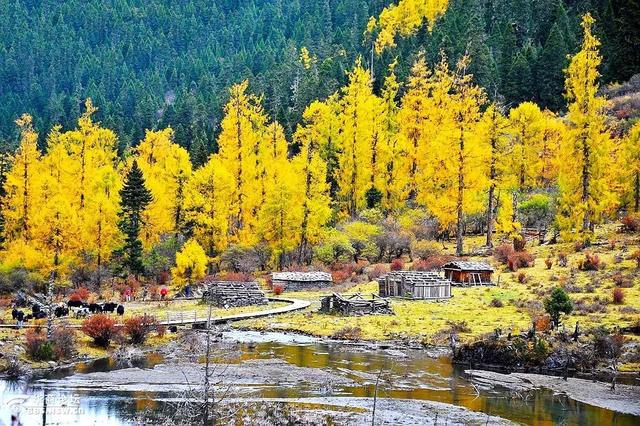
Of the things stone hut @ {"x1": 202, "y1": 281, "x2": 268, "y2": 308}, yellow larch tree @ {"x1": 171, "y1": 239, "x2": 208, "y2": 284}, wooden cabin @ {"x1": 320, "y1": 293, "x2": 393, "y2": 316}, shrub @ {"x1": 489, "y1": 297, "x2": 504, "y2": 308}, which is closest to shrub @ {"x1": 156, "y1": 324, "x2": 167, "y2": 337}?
stone hut @ {"x1": 202, "y1": 281, "x2": 268, "y2": 308}

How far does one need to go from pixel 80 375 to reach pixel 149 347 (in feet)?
24.7

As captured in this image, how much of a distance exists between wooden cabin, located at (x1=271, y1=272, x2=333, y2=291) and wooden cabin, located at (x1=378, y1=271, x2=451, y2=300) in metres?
7.10

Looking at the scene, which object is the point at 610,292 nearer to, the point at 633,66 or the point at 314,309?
the point at 314,309

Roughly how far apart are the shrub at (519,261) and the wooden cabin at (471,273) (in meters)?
2.80

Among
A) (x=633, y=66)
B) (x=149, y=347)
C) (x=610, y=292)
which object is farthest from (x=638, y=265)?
(x=633, y=66)

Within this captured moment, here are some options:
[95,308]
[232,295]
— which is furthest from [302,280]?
[95,308]

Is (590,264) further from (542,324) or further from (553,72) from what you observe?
(553,72)

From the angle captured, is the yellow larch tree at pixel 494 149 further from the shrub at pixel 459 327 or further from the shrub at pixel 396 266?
the shrub at pixel 459 327

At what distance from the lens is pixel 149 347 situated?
4147 cm

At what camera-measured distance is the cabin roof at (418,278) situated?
5406 centimetres

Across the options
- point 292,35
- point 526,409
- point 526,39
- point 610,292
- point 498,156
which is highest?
point 292,35

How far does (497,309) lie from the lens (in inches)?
1898

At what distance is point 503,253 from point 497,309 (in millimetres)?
14906

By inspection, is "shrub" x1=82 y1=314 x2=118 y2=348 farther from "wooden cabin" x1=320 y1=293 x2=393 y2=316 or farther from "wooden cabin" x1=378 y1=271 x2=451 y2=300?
"wooden cabin" x1=378 y1=271 x2=451 y2=300
